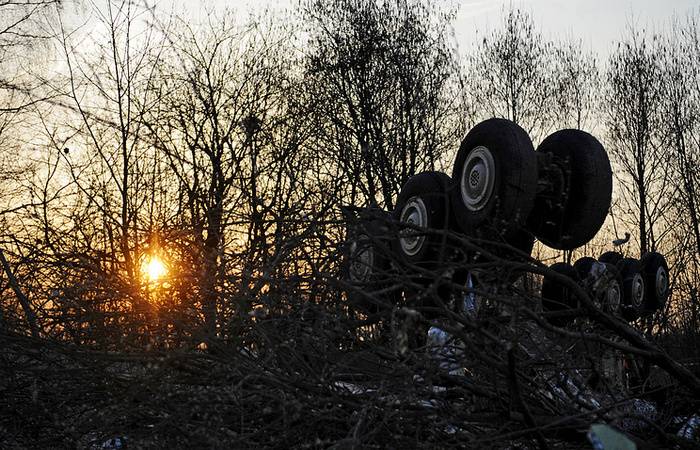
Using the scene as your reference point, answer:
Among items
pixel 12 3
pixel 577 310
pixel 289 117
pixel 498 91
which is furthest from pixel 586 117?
pixel 577 310

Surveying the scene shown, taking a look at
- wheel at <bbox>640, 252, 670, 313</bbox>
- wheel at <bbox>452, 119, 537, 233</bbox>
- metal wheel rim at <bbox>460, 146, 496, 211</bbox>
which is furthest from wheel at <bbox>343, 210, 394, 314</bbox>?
wheel at <bbox>640, 252, 670, 313</bbox>

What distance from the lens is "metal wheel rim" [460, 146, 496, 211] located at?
626 centimetres

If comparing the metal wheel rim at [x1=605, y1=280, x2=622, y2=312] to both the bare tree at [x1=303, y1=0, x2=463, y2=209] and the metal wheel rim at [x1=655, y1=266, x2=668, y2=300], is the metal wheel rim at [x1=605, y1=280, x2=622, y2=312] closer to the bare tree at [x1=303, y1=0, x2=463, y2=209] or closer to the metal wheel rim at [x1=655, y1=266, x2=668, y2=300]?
the metal wheel rim at [x1=655, y1=266, x2=668, y2=300]

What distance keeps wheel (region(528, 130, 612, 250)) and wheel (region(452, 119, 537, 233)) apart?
327 millimetres

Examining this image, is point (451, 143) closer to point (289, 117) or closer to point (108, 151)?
point (289, 117)

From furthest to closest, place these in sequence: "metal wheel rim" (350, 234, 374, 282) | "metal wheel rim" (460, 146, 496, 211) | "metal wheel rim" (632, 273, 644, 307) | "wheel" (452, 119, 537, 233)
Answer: "metal wheel rim" (632, 273, 644, 307), "metal wheel rim" (460, 146, 496, 211), "wheel" (452, 119, 537, 233), "metal wheel rim" (350, 234, 374, 282)

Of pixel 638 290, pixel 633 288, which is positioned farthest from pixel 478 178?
pixel 638 290

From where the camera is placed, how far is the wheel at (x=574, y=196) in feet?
20.8

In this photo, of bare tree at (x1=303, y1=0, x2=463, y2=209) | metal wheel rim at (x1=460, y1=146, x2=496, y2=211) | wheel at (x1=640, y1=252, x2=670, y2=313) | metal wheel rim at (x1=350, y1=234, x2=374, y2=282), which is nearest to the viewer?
metal wheel rim at (x1=350, y1=234, x2=374, y2=282)

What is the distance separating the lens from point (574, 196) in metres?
6.44

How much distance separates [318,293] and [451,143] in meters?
18.7

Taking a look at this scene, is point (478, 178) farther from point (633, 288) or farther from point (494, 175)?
point (633, 288)

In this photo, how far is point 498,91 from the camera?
23.5 metres

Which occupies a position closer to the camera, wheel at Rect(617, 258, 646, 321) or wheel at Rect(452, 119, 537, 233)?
wheel at Rect(452, 119, 537, 233)
